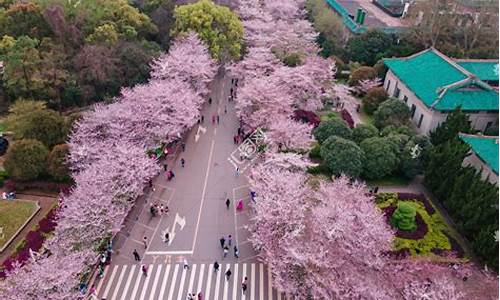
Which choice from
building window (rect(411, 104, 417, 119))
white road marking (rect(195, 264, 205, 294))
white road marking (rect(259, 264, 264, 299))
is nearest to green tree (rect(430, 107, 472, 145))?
building window (rect(411, 104, 417, 119))

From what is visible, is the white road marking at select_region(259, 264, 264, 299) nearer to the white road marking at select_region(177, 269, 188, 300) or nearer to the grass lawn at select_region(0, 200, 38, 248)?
the white road marking at select_region(177, 269, 188, 300)

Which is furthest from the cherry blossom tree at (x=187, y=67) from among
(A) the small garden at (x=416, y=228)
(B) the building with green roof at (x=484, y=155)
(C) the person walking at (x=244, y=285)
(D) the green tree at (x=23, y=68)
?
(B) the building with green roof at (x=484, y=155)

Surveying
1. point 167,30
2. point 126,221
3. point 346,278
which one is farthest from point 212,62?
point 346,278

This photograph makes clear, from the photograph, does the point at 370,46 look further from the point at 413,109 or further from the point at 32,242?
the point at 32,242

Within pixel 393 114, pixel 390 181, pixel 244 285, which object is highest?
pixel 393 114

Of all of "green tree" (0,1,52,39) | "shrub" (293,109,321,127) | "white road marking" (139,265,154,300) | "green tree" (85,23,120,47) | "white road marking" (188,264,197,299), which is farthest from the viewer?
"green tree" (0,1,52,39)

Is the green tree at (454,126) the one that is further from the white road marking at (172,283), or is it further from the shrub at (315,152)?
the white road marking at (172,283)

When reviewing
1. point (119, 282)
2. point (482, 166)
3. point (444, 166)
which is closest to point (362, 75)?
point (482, 166)
